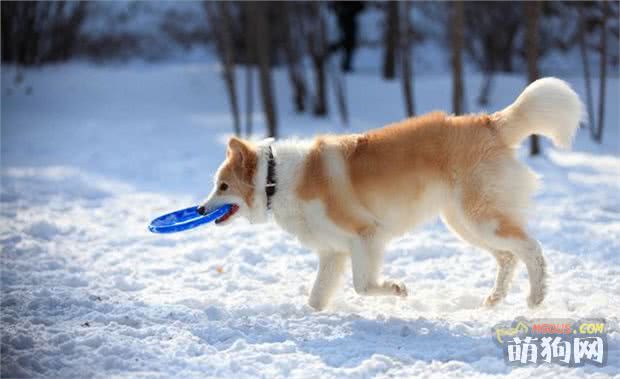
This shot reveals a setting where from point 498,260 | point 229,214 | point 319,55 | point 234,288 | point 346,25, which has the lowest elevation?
point 234,288

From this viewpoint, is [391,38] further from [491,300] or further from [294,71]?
[491,300]

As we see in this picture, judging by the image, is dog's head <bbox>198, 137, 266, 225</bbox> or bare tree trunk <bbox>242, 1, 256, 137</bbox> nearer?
dog's head <bbox>198, 137, 266, 225</bbox>

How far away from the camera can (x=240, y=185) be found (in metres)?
4.39

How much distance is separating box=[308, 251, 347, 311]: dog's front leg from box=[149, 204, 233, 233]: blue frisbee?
75cm

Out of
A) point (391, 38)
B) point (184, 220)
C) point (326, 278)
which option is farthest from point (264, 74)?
point (326, 278)

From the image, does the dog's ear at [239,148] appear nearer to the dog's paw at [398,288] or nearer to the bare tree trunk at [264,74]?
the dog's paw at [398,288]

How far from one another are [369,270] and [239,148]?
1164 millimetres

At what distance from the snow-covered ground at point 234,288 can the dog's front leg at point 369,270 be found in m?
0.17

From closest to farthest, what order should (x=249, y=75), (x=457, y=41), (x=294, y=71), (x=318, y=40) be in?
(x=457, y=41) → (x=249, y=75) → (x=294, y=71) → (x=318, y=40)

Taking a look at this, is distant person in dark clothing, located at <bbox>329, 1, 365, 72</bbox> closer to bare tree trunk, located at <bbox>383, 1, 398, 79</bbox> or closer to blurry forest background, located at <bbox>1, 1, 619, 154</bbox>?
blurry forest background, located at <bbox>1, 1, 619, 154</bbox>

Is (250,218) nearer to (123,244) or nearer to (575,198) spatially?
(123,244)

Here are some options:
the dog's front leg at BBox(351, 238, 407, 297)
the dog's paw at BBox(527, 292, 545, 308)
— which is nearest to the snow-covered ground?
the dog's paw at BBox(527, 292, 545, 308)

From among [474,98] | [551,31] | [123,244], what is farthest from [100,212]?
[551,31]

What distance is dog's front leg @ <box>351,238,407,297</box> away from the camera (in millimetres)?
4219
